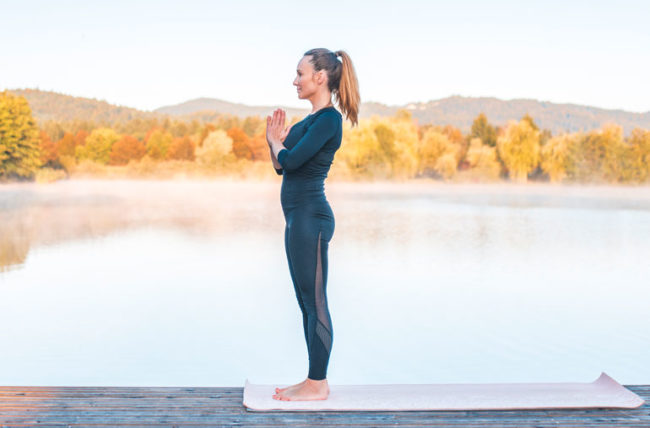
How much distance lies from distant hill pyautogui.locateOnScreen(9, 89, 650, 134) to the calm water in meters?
A: 28.0

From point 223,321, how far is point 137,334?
84 cm

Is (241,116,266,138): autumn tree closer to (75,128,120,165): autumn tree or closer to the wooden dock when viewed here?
(75,128,120,165): autumn tree

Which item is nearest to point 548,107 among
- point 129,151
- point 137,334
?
point 129,151

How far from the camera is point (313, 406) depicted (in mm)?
2469

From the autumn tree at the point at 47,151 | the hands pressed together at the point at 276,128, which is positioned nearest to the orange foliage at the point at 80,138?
the autumn tree at the point at 47,151

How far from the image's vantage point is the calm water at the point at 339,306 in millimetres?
4820

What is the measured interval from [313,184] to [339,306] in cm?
449

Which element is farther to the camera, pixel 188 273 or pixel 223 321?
pixel 188 273

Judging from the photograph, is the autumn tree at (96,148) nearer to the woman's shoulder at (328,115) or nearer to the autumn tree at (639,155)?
the autumn tree at (639,155)

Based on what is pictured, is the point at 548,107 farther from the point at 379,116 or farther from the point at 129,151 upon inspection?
the point at 129,151

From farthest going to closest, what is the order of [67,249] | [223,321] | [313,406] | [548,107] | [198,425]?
[548,107]
[67,249]
[223,321]
[313,406]
[198,425]

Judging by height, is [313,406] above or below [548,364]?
above

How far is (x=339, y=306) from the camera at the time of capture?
682 cm

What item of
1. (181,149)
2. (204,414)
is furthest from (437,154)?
(204,414)
